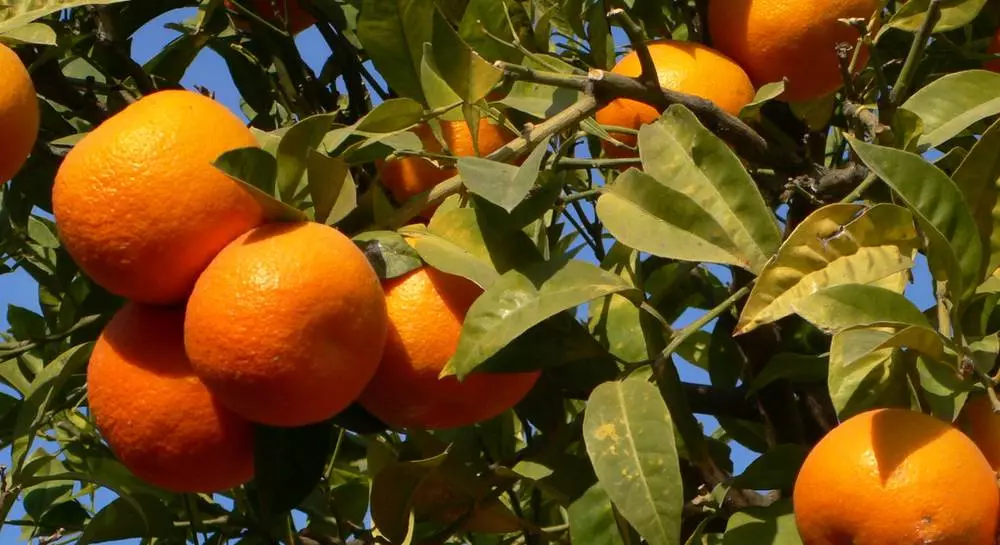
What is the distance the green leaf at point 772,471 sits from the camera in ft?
3.90

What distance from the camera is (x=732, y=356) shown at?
5.27 feet

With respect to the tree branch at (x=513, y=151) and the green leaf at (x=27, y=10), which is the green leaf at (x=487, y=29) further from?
the green leaf at (x=27, y=10)

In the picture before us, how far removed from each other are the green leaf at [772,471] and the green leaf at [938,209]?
24cm

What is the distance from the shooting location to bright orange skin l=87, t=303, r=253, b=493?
3.33ft

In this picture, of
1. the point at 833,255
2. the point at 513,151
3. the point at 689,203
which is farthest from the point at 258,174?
the point at 833,255

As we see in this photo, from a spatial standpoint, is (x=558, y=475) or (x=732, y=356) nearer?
(x=558, y=475)

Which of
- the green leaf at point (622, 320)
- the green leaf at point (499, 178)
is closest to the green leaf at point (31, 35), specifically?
the green leaf at point (499, 178)

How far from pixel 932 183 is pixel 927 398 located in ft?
0.51

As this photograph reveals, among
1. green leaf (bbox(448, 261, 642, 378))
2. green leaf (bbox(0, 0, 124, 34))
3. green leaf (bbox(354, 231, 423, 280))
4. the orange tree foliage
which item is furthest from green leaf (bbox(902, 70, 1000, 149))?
green leaf (bbox(0, 0, 124, 34))

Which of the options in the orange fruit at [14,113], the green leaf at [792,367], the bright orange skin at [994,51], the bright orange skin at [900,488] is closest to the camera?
the bright orange skin at [900,488]

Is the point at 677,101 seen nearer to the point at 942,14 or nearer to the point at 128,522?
the point at 942,14

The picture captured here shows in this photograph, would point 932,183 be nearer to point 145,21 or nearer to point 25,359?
point 145,21

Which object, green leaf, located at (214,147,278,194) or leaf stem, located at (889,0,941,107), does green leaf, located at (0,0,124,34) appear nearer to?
green leaf, located at (214,147,278,194)

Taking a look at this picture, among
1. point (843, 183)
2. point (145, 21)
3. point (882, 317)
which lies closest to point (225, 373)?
point (882, 317)
